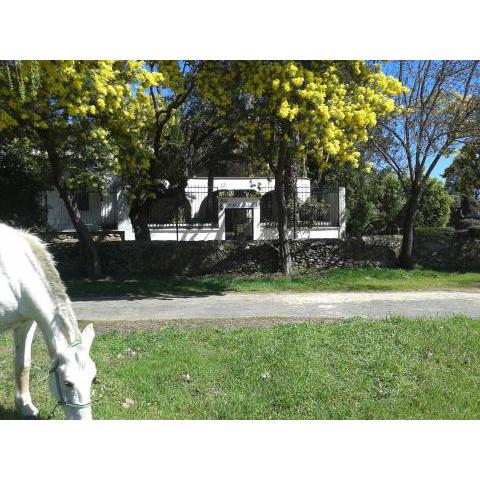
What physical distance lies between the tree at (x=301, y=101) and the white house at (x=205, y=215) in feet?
24.7

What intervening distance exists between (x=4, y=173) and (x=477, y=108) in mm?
14869

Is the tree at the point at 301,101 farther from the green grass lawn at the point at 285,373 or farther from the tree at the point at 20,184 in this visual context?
the tree at the point at 20,184

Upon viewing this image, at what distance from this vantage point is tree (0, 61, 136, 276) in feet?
24.8

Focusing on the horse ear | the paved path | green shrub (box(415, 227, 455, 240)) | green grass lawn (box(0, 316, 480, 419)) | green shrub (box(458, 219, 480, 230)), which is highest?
the horse ear

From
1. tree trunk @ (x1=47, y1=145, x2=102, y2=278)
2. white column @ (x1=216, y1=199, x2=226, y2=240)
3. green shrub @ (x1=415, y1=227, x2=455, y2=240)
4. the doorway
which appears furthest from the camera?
the doorway

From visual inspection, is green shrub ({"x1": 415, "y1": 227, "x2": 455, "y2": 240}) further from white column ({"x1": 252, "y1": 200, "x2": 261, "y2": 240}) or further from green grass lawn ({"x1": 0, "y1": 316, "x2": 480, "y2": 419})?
green grass lawn ({"x1": 0, "y1": 316, "x2": 480, "y2": 419})

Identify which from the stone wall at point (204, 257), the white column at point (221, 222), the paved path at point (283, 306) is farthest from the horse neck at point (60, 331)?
the white column at point (221, 222)

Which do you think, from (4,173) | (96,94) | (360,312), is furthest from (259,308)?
(4,173)

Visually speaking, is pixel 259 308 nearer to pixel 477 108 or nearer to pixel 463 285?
pixel 463 285

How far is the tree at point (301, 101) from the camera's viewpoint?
35.7ft

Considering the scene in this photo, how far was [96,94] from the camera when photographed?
30.9ft

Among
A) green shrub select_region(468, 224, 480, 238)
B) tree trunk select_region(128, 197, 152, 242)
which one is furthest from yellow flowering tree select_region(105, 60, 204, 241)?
green shrub select_region(468, 224, 480, 238)

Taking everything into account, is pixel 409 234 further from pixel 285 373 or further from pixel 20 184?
pixel 20 184

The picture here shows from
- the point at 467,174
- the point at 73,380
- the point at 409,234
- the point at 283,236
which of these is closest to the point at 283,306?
the point at 283,236
